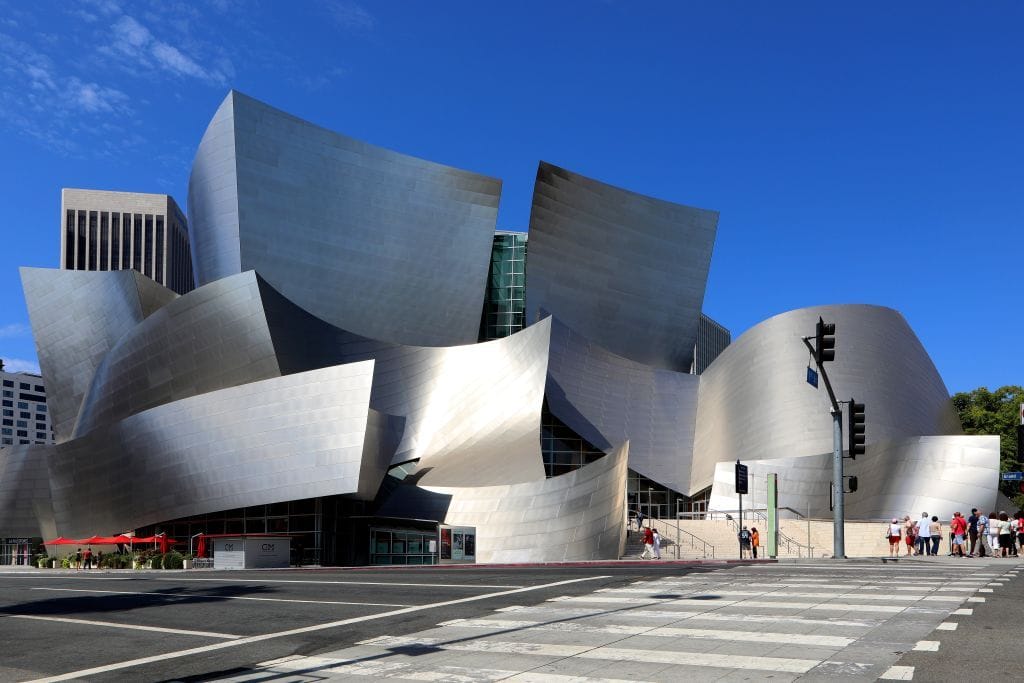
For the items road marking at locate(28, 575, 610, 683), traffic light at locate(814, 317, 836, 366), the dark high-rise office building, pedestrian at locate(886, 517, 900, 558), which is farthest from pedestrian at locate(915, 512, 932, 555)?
the dark high-rise office building

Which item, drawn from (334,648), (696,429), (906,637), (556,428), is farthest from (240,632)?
(696,429)

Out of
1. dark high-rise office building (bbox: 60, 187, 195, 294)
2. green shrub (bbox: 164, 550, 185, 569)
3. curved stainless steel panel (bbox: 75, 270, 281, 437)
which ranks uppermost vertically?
dark high-rise office building (bbox: 60, 187, 195, 294)

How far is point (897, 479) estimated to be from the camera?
3531cm

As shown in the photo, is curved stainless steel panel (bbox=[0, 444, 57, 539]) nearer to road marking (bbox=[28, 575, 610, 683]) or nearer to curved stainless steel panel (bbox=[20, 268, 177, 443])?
curved stainless steel panel (bbox=[20, 268, 177, 443])

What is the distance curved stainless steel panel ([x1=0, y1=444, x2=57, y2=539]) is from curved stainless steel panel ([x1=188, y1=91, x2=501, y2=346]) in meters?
11.7

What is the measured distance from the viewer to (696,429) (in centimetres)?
4503

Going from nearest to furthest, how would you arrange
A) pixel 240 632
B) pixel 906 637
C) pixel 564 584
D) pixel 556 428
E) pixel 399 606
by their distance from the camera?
pixel 906 637, pixel 240 632, pixel 399 606, pixel 564 584, pixel 556 428

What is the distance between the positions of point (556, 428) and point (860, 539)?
14596 millimetres

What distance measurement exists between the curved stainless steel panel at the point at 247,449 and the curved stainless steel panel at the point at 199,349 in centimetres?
373

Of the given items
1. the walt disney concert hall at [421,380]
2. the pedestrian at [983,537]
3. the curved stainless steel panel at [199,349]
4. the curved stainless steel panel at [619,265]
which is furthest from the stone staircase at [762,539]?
the curved stainless steel panel at [619,265]

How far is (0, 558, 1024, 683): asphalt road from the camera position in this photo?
7711 mm

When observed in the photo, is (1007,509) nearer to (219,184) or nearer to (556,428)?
(556,428)

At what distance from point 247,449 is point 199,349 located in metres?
7.51

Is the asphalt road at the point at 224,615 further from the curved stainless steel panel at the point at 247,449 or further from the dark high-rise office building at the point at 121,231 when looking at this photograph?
the dark high-rise office building at the point at 121,231
